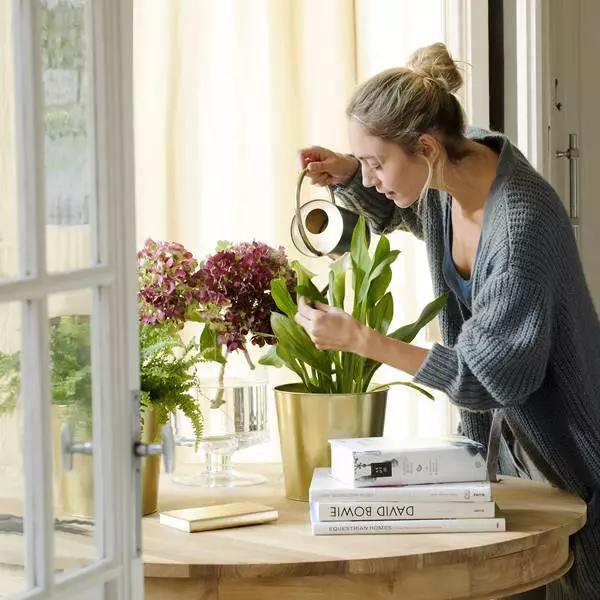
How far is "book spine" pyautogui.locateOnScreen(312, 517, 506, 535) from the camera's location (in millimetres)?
1614

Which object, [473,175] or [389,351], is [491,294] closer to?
[389,351]

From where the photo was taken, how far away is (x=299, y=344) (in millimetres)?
1842

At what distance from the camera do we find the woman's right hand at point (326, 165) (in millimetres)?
2172

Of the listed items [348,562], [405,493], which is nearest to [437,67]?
[405,493]

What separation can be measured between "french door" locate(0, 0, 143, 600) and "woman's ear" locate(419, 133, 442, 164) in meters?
0.80

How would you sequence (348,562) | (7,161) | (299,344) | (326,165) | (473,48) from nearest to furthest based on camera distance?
1. (7,161)
2. (348,562)
3. (299,344)
4. (326,165)
5. (473,48)

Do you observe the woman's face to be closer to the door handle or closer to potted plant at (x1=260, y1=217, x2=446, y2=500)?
potted plant at (x1=260, y1=217, x2=446, y2=500)

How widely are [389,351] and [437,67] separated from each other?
535 millimetres

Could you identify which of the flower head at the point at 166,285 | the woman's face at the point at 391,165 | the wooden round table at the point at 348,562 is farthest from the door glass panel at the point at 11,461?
the woman's face at the point at 391,165

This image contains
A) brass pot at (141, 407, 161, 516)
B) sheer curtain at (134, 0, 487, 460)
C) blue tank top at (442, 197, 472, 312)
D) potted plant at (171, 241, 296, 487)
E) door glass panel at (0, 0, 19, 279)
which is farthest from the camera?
sheer curtain at (134, 0, 487, 460)

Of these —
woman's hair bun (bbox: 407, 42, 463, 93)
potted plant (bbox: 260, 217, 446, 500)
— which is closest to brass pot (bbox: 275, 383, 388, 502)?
potted plant (bbox: 260, 217, 446, 500)

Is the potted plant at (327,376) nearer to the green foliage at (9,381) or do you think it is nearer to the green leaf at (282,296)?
the green leaf at (282,296)

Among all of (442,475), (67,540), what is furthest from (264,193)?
(67,540)

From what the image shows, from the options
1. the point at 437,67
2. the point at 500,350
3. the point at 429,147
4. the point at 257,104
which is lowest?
the point at 500,350
